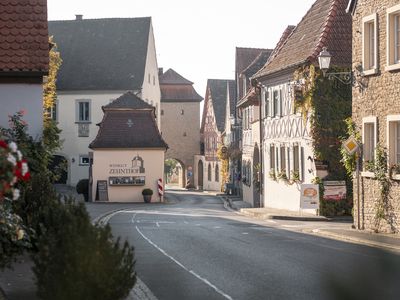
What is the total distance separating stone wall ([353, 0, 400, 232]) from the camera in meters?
22.8

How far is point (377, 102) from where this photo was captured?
23906 millimetres

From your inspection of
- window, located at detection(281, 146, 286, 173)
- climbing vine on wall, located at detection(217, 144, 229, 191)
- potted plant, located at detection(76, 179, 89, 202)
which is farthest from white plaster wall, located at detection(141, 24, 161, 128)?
window, located at detection(281, 146, 286, 173)

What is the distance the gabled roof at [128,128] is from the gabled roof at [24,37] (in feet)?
121

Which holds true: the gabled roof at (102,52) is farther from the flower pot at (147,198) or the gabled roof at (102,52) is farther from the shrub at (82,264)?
the shrub at (82,264)

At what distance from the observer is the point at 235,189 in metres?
69.1

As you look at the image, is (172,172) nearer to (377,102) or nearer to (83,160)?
(83,160)

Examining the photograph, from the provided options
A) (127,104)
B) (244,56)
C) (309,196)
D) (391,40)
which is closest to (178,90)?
(244,56)

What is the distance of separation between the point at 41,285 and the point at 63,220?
25.5 inches

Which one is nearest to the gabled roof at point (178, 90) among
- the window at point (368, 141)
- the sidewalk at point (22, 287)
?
the window at point (368, 141)

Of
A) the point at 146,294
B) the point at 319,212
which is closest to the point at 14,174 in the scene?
the point at 146,294

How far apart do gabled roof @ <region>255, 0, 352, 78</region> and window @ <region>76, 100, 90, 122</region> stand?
29310 millimetres

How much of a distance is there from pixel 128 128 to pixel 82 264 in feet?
160

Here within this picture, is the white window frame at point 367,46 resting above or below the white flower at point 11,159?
above

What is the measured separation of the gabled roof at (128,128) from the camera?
55.0m
